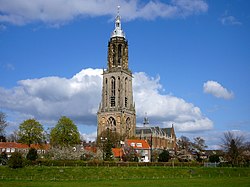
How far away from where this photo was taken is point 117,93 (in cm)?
13300

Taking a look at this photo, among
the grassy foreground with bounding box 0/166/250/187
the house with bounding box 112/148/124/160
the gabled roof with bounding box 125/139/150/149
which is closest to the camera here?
the grassy foreground with bounding box 0/166/250/187

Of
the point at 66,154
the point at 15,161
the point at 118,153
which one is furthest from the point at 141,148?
the point at 15,161

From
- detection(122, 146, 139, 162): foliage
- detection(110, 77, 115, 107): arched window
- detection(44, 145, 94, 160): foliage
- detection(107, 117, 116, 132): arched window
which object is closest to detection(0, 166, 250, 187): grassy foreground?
detection(44, 145, 94, 160): foliage

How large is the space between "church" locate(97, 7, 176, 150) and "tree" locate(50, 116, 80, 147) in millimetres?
36195

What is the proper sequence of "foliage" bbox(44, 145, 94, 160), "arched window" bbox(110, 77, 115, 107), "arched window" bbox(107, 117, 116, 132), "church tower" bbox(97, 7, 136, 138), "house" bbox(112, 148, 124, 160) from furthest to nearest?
1. "arched window" bbox(110, 77, 115, 107)
2. "arched window" bbox(107, 117, 116, 132)
3. "church tower" bbox(97, 7, 136, 138)
4. "house" bbox(112, 148, 124, 160)
5. "foliage" bbox(44, 145, 94, 160)

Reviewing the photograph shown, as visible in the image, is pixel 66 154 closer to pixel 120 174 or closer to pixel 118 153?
pixel 120 174

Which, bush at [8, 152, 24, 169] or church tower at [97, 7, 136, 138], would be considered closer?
bush at [8, 152, 24, 169]

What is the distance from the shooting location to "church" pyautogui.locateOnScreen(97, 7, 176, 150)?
12988 cm

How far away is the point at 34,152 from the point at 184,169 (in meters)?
29.2

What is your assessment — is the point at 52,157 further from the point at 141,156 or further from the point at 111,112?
the point at 111,112

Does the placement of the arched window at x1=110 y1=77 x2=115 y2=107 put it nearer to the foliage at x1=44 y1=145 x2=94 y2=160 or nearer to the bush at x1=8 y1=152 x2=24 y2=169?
the foliage at x1=44 y1=145 x2=94 y2=160

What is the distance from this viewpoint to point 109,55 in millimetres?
138000

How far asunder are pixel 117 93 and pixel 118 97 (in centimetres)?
165

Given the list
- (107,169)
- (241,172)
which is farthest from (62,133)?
(241,172)
